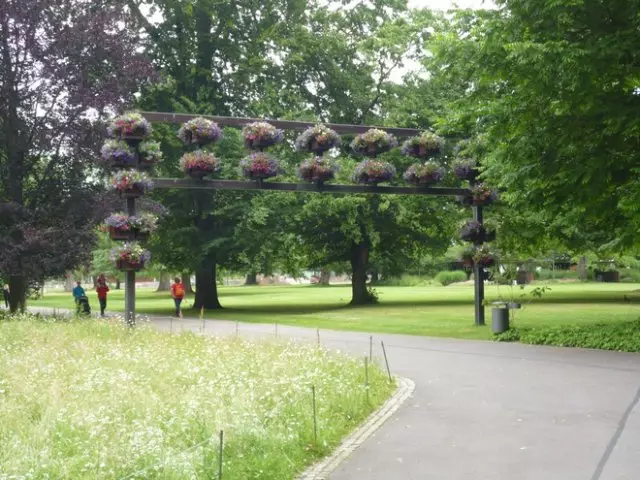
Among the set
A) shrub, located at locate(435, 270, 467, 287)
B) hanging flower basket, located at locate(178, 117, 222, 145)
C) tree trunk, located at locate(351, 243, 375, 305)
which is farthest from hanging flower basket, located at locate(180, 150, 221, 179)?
shrub, located at locate(435, 270, 467, 287)

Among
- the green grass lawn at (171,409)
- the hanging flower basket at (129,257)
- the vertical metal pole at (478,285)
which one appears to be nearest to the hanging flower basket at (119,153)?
the hanging flower basket at (129,257)

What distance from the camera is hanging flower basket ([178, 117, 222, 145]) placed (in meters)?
17.2

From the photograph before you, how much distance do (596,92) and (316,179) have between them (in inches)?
288

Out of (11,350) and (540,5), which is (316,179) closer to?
(540,5)

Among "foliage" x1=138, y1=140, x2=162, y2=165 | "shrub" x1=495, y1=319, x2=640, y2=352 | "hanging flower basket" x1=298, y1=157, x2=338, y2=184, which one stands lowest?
"shrub" x1=495, y1=319, x2=640, y2=352

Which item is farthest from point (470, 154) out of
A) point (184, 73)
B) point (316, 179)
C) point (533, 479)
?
point (184, 73)

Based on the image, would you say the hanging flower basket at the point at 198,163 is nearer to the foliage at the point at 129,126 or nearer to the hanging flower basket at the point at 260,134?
the hanging flower basket at the point at 260,134

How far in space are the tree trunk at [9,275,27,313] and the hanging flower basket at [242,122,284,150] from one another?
10.5 meters

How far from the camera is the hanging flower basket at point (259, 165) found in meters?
17.8

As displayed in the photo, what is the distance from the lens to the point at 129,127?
16812mm

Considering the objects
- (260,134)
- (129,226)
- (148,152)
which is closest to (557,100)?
(260,134)

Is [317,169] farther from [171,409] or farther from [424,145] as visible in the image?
[171,409]

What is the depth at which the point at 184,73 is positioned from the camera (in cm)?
3344

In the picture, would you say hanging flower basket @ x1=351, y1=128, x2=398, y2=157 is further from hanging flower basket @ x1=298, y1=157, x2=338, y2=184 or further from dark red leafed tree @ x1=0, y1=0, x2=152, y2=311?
dark red leafed tree @ x1=0, y1=0, x2=152, y2=311
